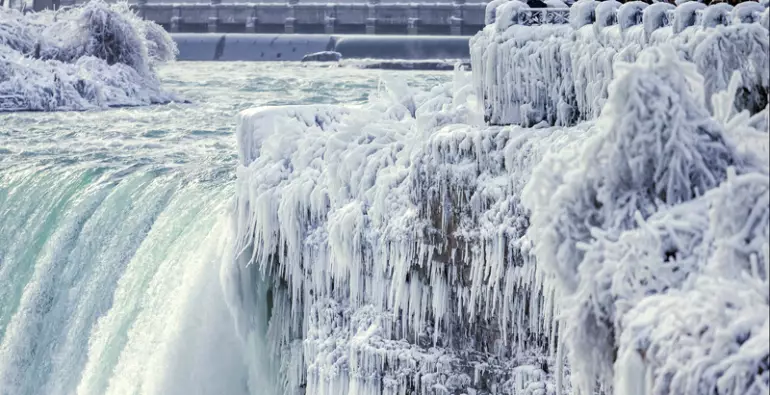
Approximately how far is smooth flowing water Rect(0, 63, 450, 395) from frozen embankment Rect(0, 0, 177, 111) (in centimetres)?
1095

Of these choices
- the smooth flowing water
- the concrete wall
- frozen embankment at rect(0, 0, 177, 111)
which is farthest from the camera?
the concrete wall

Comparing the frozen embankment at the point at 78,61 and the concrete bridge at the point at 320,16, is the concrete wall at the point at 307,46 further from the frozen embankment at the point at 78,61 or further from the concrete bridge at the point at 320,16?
the frozen embankment at the point at 78,61

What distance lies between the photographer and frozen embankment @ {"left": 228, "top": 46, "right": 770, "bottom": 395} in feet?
23.0

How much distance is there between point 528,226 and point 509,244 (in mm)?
207

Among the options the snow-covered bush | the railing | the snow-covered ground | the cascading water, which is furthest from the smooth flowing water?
the snow-covered bush

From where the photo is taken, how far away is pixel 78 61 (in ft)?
124

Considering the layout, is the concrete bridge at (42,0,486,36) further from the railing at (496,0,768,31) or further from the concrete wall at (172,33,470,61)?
the railing at (496,0,768,31)

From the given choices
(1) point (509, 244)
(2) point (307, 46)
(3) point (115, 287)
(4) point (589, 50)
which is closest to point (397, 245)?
(1) point (509, 244)

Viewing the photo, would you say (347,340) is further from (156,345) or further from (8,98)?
(8,98)

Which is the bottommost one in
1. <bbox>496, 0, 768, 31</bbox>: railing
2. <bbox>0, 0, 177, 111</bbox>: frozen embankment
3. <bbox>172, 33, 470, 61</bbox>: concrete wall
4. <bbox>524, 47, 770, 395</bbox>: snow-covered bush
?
<bbox>172, 33, 470, 61</bbox>: concrete wall

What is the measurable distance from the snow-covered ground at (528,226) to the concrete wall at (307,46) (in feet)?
120

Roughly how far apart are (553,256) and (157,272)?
830 cm

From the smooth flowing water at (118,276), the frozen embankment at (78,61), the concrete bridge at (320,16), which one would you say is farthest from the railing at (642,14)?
the concrete bridge at (320,16)

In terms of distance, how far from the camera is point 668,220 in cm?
746
